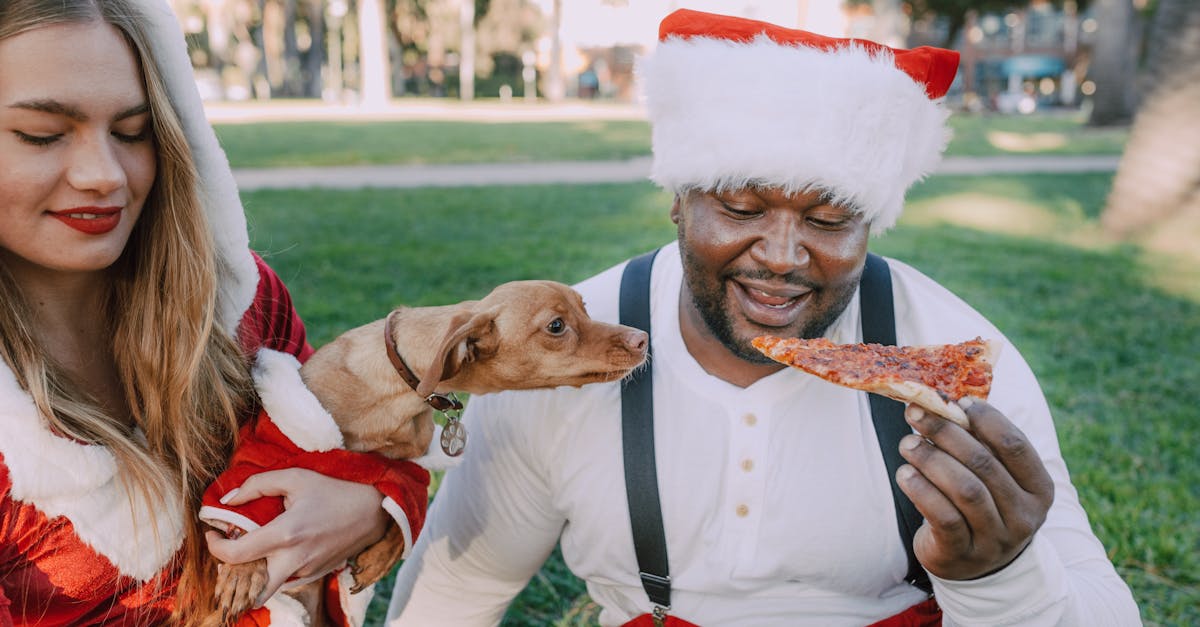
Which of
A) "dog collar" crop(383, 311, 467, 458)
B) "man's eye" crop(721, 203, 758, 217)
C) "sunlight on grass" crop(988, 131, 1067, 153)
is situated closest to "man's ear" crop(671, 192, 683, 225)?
Answer: "man's eye" crop(721, 203, 758, 217)

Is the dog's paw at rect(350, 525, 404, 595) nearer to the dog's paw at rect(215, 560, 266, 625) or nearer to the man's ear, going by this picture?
the dog's paw at rect(215, 560, 266, 625)

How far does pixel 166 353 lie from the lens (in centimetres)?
264

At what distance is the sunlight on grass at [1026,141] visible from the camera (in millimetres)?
21078

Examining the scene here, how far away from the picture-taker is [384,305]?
7.42m

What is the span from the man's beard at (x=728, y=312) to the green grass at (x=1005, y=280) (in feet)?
5.40

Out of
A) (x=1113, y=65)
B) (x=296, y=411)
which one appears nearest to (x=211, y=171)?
(x=296, y=411)

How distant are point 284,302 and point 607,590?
5.00 ft

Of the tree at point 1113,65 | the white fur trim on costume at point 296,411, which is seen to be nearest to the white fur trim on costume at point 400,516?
the white fur trim on costume at point 296,411

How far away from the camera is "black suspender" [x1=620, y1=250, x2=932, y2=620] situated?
264cm

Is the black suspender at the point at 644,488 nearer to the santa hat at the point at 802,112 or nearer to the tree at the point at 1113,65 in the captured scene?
the santa hat at the point at 802,112

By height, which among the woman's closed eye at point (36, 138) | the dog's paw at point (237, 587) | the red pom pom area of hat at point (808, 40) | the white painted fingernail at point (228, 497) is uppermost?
the red pom pom area of hat at point (808, 40)

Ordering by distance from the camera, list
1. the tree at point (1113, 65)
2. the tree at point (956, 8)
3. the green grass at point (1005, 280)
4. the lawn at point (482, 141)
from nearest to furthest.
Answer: the green grass at point (1005, 280) < the lawn at point (482, 141) < the tree at point (1113, 65) < the tree at point (956, 8)

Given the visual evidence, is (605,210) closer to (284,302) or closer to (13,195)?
(284,302)

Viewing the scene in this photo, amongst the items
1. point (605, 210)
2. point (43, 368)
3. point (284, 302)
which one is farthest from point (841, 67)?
point (605, 210)
